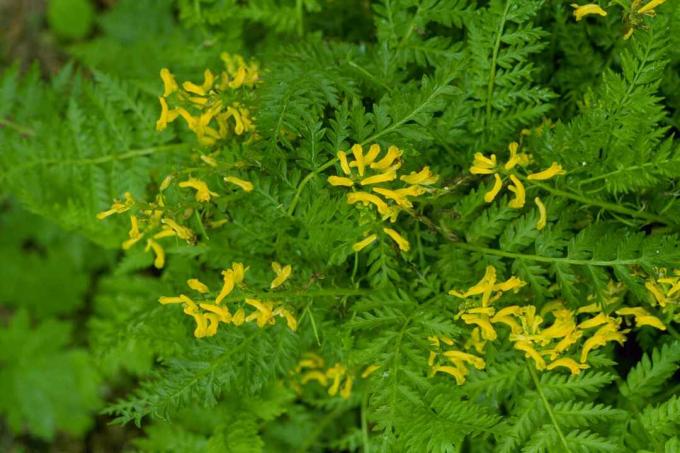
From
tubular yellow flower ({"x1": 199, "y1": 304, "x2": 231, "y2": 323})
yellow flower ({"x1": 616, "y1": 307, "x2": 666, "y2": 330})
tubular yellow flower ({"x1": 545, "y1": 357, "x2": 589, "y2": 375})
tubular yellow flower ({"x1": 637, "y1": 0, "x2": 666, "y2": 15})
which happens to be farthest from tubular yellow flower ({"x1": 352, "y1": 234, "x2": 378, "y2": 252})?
tubular yellow flower ({"x1": 637, "y1": 0, "x2": 666, "y2": 15})

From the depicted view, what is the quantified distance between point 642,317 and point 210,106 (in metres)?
1.39

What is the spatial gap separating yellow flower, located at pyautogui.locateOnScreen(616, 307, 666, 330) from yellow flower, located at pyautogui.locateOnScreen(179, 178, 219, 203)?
47.6 inches

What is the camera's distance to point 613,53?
7.52 feet

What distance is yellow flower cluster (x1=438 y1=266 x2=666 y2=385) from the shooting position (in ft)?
6.10

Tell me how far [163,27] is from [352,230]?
199cm

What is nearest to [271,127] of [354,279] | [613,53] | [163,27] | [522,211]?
[354,279]

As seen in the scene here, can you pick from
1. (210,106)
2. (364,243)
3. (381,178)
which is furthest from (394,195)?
(210,106)

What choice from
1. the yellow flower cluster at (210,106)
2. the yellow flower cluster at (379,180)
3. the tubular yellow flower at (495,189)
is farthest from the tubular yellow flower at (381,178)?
the yellow flower cluster at (210,106)

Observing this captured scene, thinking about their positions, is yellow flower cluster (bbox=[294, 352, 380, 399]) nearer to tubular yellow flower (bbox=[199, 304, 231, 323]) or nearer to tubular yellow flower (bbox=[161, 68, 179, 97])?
tubular yellow flower (bbox=[199, 304, 231, 323])

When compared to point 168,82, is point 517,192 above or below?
below

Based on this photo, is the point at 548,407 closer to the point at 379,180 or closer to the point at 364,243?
the point at 364,243

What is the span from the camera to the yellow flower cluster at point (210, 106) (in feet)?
6.71

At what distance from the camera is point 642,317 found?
1932 mm

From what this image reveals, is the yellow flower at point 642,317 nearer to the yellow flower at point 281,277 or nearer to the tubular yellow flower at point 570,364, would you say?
the tubular yellow flower at point 570,364
